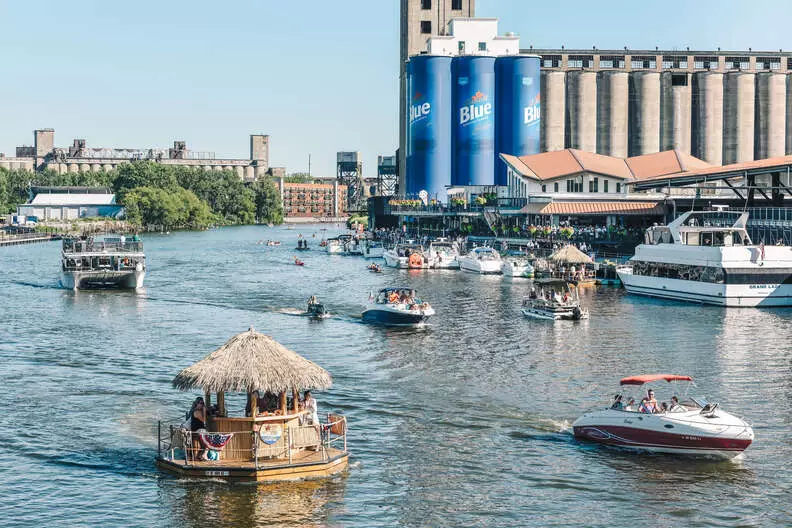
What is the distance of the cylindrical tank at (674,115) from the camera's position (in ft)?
627

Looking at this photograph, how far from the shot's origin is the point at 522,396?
160ft

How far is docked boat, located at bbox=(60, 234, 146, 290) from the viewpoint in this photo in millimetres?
99062

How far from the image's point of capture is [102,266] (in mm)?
100312

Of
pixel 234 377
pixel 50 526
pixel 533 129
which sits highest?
pixel 533 129

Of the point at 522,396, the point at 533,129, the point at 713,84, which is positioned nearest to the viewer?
the point at 522,396

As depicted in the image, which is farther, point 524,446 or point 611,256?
point 611,256

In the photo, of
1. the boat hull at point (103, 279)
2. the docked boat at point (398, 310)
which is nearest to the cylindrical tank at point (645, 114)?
the boat hull at point (103, 279)

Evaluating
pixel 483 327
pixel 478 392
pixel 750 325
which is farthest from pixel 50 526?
pixel 750 325

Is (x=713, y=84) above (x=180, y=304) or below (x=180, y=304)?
above

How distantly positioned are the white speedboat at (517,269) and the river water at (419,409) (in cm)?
2367

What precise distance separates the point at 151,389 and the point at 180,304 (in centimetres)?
3864

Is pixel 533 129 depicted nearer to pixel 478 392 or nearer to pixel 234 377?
pixel 478 392

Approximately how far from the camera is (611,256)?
121 m

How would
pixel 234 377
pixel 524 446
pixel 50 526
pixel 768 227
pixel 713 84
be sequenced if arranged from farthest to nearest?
pixel 713 84
pixel 768 227
pixel 524 446
pixel 234 377
pixel 50 526
